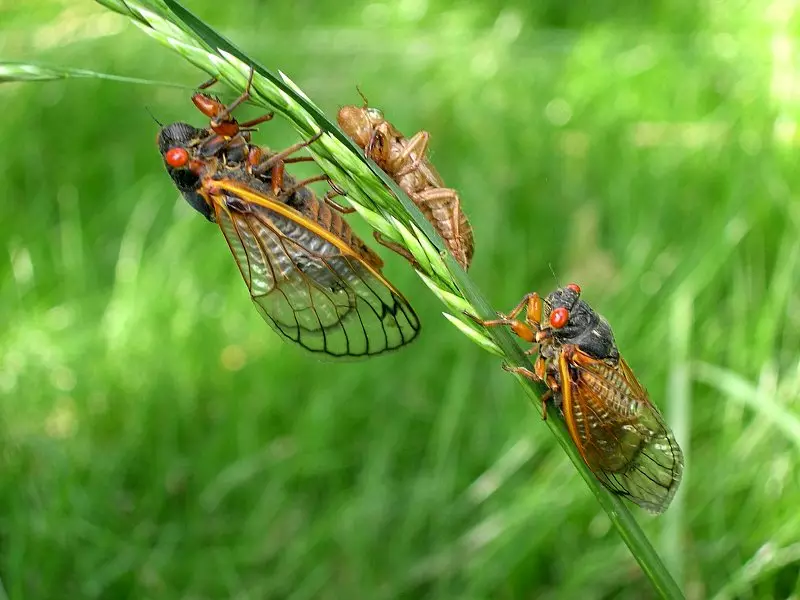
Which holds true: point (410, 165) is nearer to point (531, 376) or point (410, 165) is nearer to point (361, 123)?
point (361, 123)

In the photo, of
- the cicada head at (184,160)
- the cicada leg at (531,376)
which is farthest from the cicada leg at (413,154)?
the cicada leg at (531,376)

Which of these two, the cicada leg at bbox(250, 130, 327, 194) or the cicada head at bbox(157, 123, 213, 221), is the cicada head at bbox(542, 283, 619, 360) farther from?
the cicada head at bbox(157, 123, 213, 221)

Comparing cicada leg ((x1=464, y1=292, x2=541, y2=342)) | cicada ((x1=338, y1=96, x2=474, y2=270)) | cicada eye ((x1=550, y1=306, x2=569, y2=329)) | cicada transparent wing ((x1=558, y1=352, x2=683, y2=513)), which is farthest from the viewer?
cicada ((x1=338, y1=96, x2=474, y2=270))

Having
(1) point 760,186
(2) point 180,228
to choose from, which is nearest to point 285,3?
(2) point 180,228

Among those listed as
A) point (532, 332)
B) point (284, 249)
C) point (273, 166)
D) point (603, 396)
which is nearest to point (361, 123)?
point (273, 166)

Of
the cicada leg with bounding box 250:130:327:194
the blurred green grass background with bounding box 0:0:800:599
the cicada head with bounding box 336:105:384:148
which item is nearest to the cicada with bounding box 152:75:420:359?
the cicada leg with bounding box 250:130:327:194

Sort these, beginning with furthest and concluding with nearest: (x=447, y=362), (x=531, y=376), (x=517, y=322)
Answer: (x=447, y=362)
(x=517, y=322)
(x=531, y=376)

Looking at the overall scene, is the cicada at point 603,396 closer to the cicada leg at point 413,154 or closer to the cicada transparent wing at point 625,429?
the cicada transparent wing at point 625,429

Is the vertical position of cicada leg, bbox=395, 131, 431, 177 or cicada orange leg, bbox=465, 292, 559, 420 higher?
cicada leg, bbox=395, 131, 431, 177
